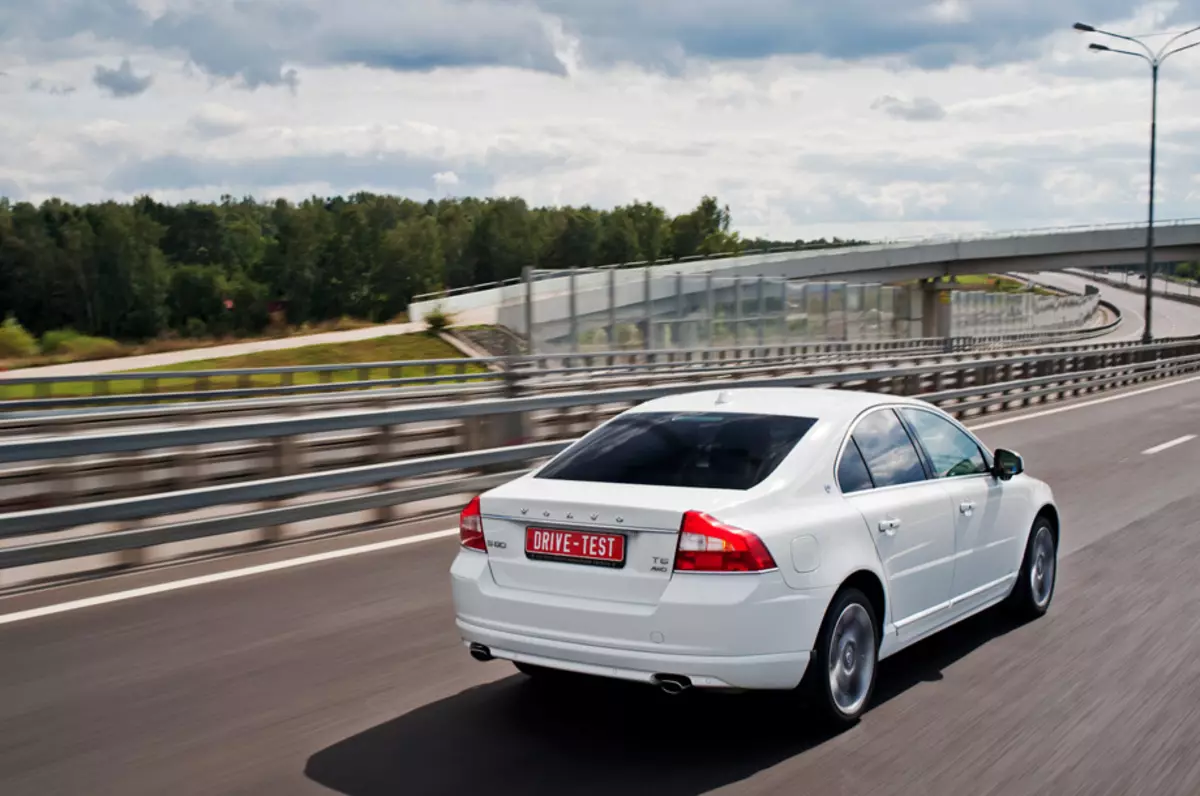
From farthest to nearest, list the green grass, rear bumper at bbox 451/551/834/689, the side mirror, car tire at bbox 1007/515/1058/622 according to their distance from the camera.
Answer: the green grass
car tire at bbox 1007/515/1058/622
the side mirror
rear bumper at bbox 451/551/834/689

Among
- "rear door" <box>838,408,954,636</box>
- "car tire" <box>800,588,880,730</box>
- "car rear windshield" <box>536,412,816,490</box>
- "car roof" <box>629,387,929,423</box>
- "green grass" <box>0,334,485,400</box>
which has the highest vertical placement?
"car roof" <box>629,387,929,423</box>

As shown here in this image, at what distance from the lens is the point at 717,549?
5406 mm

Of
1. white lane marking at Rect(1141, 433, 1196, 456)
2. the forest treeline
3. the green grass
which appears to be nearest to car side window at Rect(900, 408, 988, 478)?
white lane marking at Rect(1141, 433, 1196, 456)

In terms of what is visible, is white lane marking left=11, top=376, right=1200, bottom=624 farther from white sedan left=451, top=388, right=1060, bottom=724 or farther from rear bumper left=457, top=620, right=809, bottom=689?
rear bumper left=457, top=620, right=809, bottom=689

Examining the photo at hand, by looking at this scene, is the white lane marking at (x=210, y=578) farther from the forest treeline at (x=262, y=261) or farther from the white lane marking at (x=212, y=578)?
the forest treeline at (x=262, y=261)

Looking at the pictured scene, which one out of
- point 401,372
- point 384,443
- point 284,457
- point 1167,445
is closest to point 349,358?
point 401,372

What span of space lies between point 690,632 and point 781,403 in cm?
160

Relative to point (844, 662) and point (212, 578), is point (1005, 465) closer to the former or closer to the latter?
point (844, 662)

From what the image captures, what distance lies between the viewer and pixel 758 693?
5.82 m

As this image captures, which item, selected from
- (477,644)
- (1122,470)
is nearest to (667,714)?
(477,644)

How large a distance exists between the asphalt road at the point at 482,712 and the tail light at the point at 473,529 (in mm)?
724

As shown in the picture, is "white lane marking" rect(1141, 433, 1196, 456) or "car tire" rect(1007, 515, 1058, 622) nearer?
"car tire" rect(1007, 515, 1058, 622)

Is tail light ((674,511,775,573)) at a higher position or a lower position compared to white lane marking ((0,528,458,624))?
higher

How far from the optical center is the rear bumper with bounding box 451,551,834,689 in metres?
5.34
